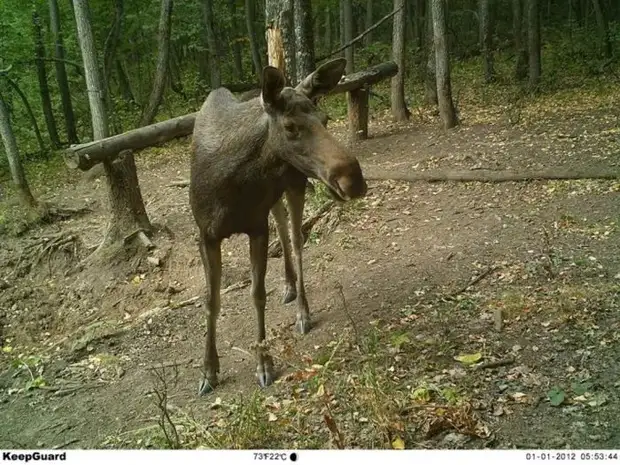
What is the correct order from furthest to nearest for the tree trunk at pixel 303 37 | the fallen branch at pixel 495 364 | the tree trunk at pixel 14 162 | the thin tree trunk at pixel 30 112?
the thin tree trunk at pixel 30 112 → the tree trunk at pixel 14 162 → the tree trunk at pixel 303 37 → the fallen branch at pixel 495 364

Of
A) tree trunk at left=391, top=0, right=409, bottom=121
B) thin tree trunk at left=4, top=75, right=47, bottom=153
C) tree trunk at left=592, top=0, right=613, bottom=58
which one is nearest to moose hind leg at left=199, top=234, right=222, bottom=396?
thin tree trunk at left=4, top=75, right=47, bottom=153

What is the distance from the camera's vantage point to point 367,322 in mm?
4387

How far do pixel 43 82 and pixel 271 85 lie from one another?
8134 millimetres

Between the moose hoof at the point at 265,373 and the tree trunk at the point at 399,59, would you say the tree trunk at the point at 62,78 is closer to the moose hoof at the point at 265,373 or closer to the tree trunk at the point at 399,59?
the moose hoof at the point at 265,373

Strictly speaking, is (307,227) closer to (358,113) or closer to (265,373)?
(265,373)

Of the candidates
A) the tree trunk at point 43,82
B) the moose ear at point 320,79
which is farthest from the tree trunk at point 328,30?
the moose ear at point 320,79

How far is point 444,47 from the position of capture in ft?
31.5

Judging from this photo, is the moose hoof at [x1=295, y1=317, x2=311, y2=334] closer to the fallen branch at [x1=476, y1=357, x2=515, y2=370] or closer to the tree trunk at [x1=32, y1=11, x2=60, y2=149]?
the fallen branch at [x1=476, y1=357, x2=515, y2=370]

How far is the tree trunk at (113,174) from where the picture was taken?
6.43 m

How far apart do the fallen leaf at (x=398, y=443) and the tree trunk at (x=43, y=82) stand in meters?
7.65
